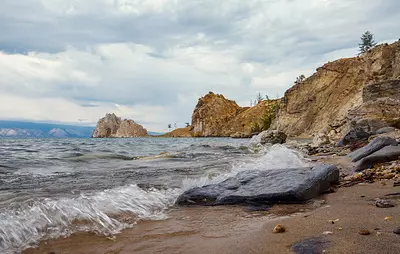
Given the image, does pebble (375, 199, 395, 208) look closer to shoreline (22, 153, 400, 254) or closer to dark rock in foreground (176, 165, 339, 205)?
shoreline (22, 153, 400, 254)

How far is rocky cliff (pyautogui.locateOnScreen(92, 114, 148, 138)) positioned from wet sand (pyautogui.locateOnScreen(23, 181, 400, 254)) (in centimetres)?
13827

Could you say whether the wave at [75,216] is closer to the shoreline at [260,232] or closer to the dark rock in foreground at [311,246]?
the shoreline at [260,232]

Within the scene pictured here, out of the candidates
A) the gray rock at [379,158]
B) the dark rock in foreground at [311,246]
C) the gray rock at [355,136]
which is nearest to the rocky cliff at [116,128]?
the gray rock at [355,136]

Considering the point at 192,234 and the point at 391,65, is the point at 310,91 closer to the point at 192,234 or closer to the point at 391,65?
the point at 391,65

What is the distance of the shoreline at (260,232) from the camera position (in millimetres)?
2520

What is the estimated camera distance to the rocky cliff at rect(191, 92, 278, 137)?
106m

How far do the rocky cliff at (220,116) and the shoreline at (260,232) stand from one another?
3789 inches

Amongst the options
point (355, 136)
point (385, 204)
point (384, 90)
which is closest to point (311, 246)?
point (385, 204)

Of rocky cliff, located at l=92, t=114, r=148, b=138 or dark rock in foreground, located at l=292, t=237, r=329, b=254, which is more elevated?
rocky cliff, located at l=92, t=114, r=148, b=138

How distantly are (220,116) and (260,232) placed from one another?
359 feet

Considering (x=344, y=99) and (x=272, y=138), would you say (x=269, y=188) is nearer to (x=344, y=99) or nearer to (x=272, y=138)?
(x=272, y=138)

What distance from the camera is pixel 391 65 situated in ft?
118

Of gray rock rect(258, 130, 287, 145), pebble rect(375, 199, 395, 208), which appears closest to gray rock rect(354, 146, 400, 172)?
pebble rect(375, 199, 395, 208)

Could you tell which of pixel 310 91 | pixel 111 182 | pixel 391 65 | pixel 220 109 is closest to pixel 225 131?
pixel 220 109
